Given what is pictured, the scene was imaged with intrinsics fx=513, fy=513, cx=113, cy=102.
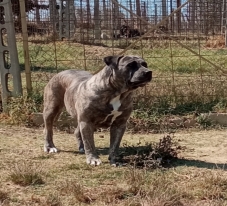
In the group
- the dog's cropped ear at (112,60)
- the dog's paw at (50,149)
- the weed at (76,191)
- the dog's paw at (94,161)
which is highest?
the dog's cropped ear at (112,60)

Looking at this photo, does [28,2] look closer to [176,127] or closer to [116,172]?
[176,127]

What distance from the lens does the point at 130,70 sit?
204 inches

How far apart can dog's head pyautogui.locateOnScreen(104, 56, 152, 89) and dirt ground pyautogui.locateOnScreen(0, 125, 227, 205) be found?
892 mm

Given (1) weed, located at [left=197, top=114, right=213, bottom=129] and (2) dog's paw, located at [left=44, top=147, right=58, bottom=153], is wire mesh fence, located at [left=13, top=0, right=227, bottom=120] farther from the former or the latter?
(2) dog's paw, located at [left=44, top=147, right=58, bottom=153]

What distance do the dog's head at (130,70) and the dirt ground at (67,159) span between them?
0.89 metres

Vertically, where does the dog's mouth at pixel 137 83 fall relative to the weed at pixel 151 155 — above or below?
above

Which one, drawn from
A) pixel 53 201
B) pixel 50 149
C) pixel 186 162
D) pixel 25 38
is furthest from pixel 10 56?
pixel 53 201

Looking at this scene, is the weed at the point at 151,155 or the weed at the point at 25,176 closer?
the weed at the point at 25,176

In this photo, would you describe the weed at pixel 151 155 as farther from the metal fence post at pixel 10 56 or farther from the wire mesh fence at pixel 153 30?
the metal fence post at pixel 10 56

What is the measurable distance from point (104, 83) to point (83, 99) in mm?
290

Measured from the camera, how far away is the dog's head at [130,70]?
16.5ft

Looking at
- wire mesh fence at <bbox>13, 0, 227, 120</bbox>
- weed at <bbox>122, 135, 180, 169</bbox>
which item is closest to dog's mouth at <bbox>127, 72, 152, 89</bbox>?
weed at <bbox>122, 135, 180, 169</bbox>

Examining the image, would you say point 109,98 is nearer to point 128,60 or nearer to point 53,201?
point 128,60

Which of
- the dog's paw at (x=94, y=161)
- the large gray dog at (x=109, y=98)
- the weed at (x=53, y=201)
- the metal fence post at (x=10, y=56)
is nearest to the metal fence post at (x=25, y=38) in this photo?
the metal fence post at (x=10, y=56)
